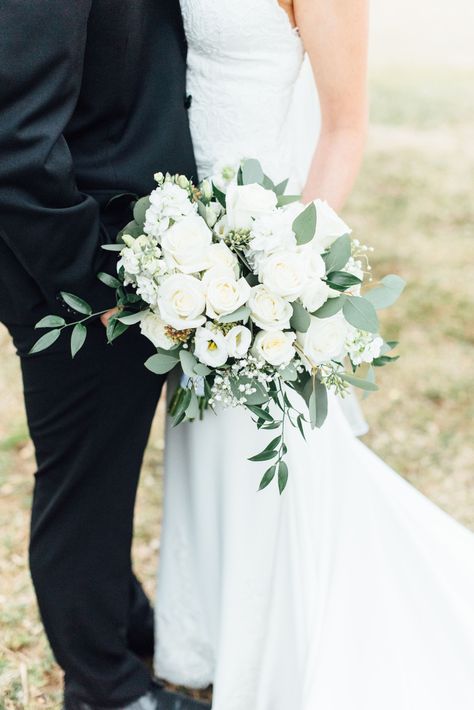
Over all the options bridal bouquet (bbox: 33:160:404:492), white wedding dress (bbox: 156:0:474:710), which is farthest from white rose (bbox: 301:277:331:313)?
white wedding dress (bbox: 156:0:474:710)

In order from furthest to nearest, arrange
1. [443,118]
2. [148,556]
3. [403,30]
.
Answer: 1. [403,30]
2. [443,118]
3. [148,556]

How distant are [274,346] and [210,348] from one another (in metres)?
0.13

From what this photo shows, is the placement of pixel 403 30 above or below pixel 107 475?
below

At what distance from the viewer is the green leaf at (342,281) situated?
1849mm

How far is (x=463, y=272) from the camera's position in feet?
19.2

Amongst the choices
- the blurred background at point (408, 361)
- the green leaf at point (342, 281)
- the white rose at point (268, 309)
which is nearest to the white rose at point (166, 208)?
the white rose at point (268, 309)

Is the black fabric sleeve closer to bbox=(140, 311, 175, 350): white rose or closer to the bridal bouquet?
the bridal bouquet

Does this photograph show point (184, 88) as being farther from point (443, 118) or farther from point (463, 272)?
point (443, 118)

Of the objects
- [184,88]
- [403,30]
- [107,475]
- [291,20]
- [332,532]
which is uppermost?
[291,20]

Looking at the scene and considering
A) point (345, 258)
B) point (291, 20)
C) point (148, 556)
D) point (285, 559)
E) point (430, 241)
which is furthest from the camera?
point (430, 241)

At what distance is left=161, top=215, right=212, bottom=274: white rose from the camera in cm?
181

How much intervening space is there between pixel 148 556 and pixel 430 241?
3.69 m

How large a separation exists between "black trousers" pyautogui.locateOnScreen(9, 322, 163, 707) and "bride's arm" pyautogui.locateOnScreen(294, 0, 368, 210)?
2.12 ft

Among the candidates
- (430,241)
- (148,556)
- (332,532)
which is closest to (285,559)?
(332,532)
